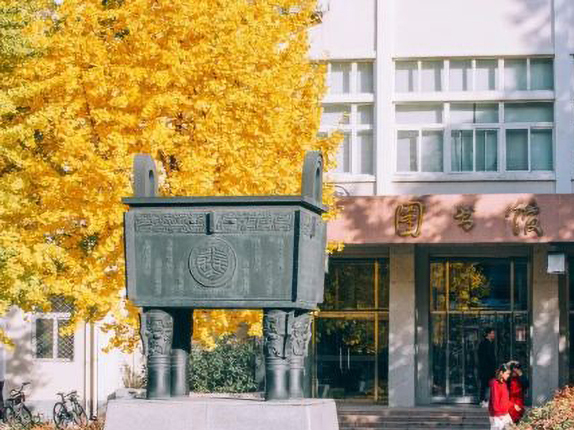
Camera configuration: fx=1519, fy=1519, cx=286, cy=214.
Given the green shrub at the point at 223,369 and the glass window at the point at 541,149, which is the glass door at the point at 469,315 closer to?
the glass window at the point at 541,149

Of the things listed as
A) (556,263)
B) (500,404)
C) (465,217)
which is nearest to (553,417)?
(500,404)

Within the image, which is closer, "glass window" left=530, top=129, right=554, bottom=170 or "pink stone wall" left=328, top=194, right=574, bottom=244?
"pink stone wall" left=328, top=194, right=574, bottom=244

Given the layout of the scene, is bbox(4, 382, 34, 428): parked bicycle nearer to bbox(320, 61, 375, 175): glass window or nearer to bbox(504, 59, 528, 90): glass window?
bbox(320, 61, 375, 175): glass window

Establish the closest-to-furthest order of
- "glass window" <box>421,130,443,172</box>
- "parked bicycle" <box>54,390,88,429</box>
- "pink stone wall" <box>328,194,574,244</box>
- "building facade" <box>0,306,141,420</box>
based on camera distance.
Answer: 1. "parked bicycle" <box>54,390,88,429</box>
2. "pink stone wall" <box>328,194,574,244</box>
3. "building facade" <box>0,306,141,420</box>
4. "glass window" <box>421,130,443,172</box>

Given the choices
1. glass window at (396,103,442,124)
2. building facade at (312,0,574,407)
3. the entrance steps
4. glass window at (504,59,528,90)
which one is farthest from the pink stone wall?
the entrance steps

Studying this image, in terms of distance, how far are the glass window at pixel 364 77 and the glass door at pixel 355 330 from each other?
13.1 ft

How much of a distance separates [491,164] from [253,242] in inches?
685

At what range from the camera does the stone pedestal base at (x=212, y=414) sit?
17312 millimetres

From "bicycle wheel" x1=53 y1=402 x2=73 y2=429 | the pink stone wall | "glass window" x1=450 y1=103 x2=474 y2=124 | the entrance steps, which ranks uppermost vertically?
"glass window" x1=450 y1=103 x2=474 y2=124

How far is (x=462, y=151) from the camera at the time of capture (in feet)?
112

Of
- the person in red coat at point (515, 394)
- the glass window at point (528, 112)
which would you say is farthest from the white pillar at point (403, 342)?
the person in red coat at point (515, 394)

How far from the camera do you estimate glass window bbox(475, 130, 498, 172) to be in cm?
3419

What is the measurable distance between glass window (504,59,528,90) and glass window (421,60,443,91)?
1478 mm

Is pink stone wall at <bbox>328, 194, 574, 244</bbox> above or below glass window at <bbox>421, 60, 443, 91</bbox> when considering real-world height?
below
